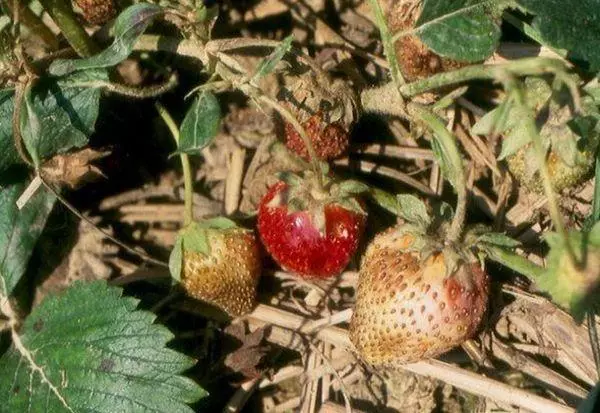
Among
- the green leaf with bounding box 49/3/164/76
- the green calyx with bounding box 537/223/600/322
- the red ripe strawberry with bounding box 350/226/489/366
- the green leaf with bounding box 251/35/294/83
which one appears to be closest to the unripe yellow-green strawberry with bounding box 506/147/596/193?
the red ripe strawberry with bounding box 350/226/489/366

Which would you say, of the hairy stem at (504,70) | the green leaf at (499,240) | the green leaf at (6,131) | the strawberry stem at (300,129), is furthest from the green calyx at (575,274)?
the green leaf at (6,131)

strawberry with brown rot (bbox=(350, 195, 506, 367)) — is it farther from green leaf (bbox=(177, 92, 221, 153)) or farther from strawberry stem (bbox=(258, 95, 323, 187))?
green leaf (bbox=(177, 92, 221, 153))

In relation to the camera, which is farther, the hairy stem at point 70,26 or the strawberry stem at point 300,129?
the hairy stem at point 70,26

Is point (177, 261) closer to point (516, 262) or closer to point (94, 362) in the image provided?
point (94, 362)

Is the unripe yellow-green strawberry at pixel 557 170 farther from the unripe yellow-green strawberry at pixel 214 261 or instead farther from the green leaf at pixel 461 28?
the unripe yellow-green strawberry at pixel 214 261

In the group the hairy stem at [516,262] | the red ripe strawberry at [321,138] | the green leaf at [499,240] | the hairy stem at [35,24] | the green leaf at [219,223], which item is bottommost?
the green leaf at [219,223]

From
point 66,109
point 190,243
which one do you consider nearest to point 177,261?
point 190,243

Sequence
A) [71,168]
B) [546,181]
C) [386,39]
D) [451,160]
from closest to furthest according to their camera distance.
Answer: [546,181] → [451,160] → [386,39] → [71,168]
